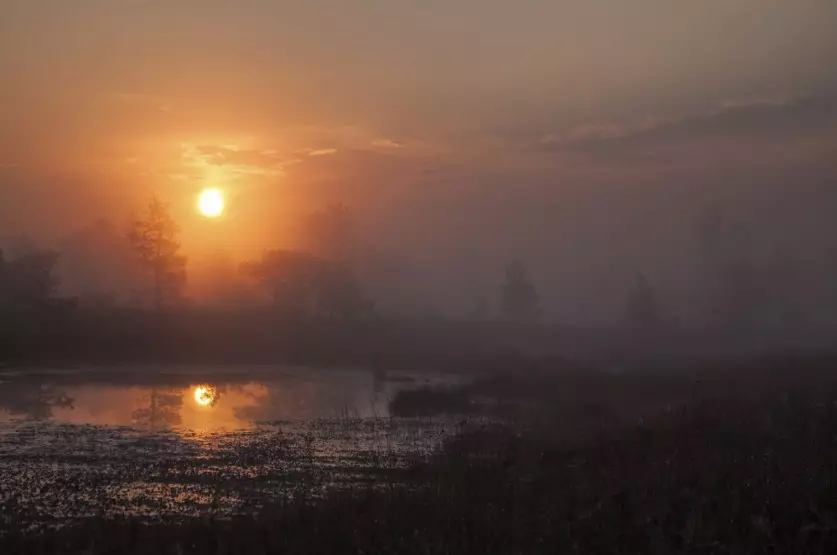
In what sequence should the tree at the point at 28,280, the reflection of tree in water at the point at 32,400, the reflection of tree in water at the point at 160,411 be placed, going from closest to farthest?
1. the reflection of tree in water at the point at 160,411
2. the reflection of tree in water at the point at 32,400
3. the tree at the point at 28,280

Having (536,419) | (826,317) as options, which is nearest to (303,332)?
(536,419)

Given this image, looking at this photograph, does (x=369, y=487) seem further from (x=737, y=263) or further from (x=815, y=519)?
(x=737, y=263)

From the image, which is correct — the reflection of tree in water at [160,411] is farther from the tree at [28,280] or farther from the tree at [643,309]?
the tree at [643,309]

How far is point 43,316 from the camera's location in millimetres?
60500

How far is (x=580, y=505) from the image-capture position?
48.3ft

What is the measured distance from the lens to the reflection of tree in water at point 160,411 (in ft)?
96.9

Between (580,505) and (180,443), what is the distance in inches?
602

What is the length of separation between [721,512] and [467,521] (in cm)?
497

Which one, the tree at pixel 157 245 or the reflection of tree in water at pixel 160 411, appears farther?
the tree at pixel 157 245

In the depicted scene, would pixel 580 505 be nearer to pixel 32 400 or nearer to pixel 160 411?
pixel 160 411

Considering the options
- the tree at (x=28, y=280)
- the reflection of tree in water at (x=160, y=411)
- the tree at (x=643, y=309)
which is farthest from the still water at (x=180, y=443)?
the tree at (x=643, y=309)

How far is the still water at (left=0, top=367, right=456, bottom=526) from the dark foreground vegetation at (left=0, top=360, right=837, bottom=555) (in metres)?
1.43

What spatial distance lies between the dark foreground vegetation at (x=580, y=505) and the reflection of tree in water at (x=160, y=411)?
564 inches

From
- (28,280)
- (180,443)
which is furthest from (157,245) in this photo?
(180,443)
